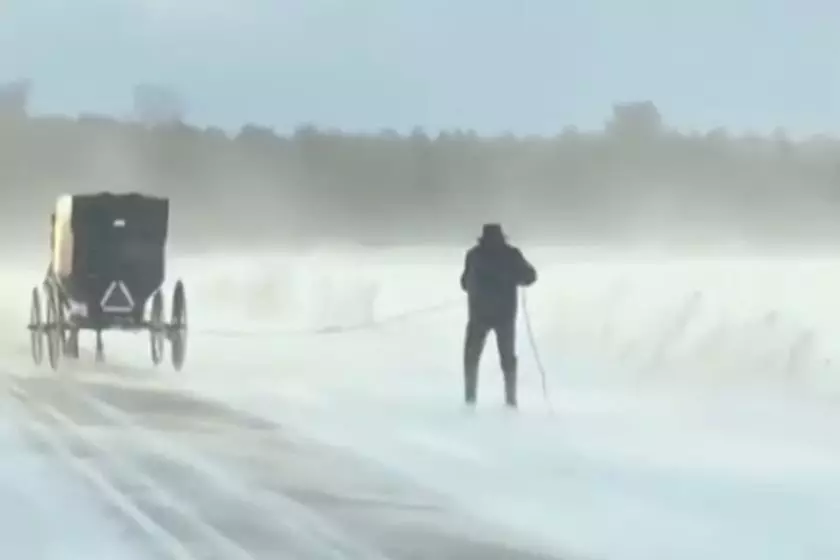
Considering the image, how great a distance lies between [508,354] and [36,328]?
6.13 feet

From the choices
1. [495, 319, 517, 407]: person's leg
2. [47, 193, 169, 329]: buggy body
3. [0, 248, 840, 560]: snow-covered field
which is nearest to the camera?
[0, 248, 840, 560]: snow-covered field

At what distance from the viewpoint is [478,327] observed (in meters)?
4.76

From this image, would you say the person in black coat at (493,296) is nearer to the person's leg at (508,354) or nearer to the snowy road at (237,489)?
the person's leg at (508,354)

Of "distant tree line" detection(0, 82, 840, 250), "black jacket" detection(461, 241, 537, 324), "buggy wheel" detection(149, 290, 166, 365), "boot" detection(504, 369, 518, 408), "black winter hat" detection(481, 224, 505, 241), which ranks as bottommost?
"boot" detection(504, 369, 518, 408)

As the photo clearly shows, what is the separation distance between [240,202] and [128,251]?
60.6 inches

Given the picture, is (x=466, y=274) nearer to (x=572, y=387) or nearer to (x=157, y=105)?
(x=572, y=387)

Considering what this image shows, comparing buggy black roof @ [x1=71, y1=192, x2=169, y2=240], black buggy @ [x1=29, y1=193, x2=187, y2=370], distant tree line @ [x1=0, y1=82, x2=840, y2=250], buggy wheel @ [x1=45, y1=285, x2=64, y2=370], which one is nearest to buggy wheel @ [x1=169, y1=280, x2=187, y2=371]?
black buggy @ [x1=29, y1=193, x2=187, y2=370]

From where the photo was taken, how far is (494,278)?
4.62 m

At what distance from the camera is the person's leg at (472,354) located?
4.70m

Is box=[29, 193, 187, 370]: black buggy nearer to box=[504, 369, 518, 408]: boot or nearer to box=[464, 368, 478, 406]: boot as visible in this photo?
box=[464, 368, 478, 406]: boot

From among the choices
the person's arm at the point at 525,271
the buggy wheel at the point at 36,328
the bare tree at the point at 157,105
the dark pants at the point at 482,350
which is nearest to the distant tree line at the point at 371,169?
the bare tree at the point at 157,105

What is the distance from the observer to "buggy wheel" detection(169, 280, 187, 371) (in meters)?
5.09

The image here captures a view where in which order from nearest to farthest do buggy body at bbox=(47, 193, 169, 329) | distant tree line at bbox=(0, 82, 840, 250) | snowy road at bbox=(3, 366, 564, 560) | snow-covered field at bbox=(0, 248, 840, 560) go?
snowy road at bbox=(3, 366, 564, 560), snow-covered field at bbox=(0, 248, 840, 560), distant tree line at bbox=(0, 82, 840, 250), buggy body at bbox=(47, 193, 169, 329)

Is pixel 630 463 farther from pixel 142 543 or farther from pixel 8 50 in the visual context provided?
pixel 8 50
